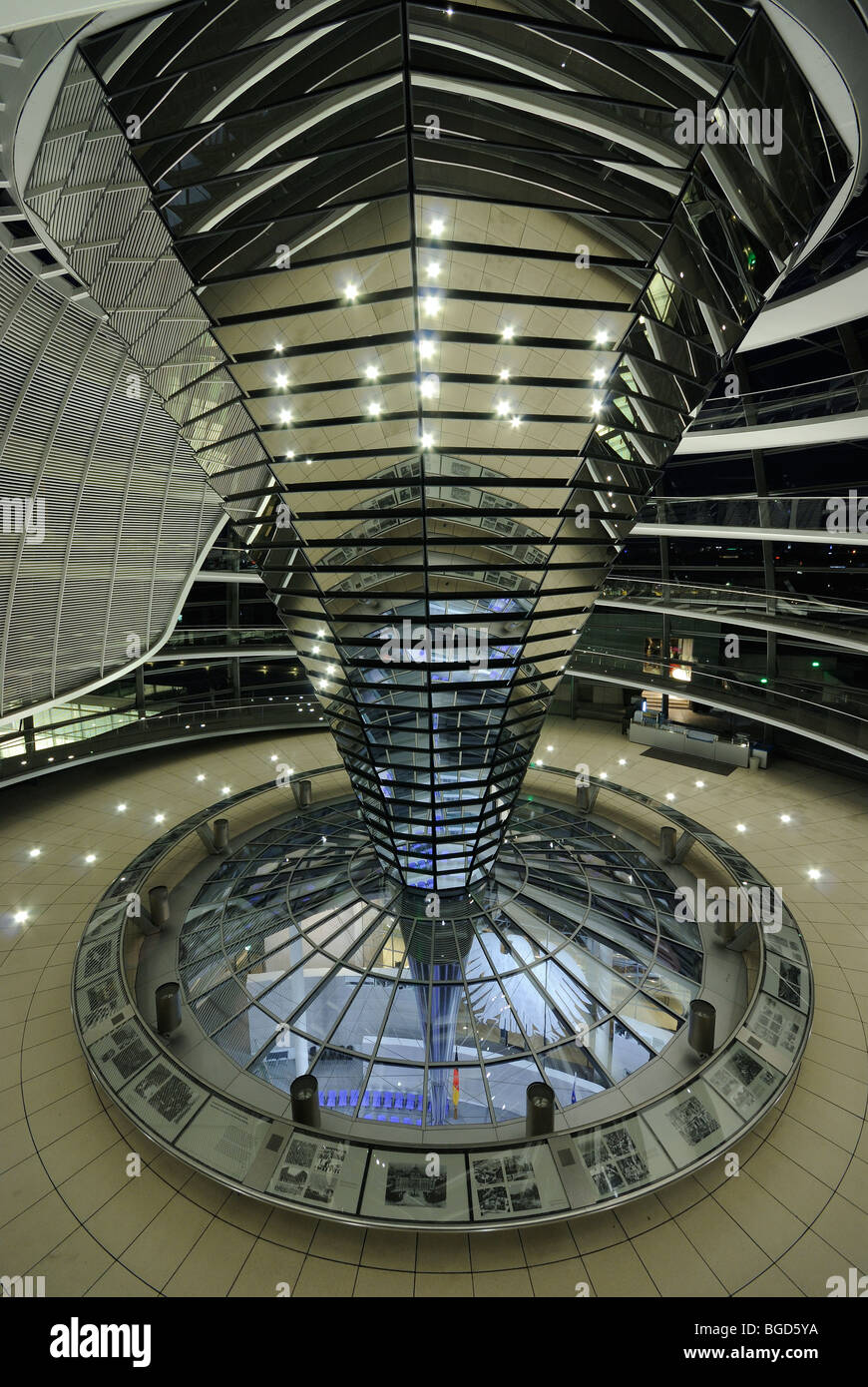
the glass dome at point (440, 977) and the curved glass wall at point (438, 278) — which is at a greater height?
the curved glass wall at point (438, 278)

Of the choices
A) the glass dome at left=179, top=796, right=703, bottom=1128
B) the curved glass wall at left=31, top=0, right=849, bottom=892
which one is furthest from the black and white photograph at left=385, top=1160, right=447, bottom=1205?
the curved glass wall at left=31, top=0, right=849, bottom=892

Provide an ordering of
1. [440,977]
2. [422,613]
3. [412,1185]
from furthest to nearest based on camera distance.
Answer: [440,977] → [422,613] → [412,1185]

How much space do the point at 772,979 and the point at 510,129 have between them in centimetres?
1275

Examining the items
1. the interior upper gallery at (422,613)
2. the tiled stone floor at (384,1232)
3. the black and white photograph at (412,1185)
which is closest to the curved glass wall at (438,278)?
the interior upper gallery at (422,613)

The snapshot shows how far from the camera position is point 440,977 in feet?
39.0

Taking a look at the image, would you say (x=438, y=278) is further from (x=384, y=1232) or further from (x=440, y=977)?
(x=384, y=1232)

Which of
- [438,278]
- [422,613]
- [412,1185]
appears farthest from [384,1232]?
[438,278]

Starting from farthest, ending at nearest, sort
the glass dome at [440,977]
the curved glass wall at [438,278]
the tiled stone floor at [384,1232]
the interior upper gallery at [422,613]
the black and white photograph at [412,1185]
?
the glass dome at [440,977] → the black and white photograph at [412,1185] → the tiled stone floor at [384,1232] → the interior upper gallery at [422,613] → the curved glass wall at [438,278]

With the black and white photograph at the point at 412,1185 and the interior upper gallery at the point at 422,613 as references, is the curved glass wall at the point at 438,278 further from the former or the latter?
the black and white photograph at the point at 412,1185

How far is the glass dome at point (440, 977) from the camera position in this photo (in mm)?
10406

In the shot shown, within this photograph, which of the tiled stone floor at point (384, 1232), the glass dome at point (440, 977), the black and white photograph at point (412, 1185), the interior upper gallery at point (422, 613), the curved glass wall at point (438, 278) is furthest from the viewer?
the glass dome at point (440, 977)

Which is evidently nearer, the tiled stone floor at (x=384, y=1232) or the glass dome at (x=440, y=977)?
the tiled stone floor at (x=384, y=1232)

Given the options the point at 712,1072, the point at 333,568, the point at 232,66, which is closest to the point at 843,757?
the point at 712,1072

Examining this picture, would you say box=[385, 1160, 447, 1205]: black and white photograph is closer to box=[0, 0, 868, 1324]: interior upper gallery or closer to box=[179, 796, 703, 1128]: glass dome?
box=[0, 0, 868, 1324]: interior upper gallery
